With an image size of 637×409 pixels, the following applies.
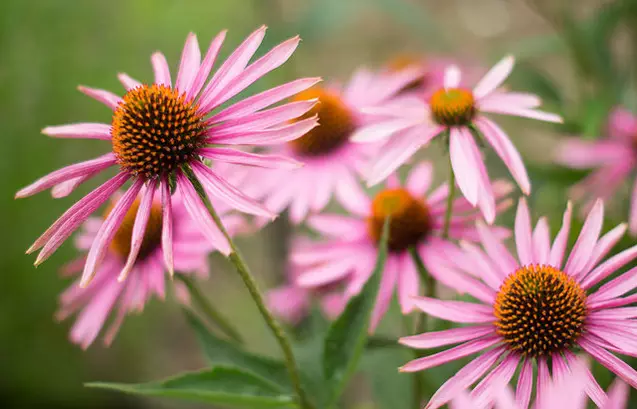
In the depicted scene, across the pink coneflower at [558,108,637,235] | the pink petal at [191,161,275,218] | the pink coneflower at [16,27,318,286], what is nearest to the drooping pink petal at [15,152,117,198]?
the pink coneflower at [16,27,318,286]

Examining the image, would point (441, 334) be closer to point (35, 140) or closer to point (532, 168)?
point (532, 168)

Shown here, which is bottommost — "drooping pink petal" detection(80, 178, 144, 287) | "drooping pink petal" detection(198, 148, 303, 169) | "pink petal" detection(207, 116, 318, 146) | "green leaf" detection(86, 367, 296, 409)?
"green leaf" detection(86, 367, 296, 409)

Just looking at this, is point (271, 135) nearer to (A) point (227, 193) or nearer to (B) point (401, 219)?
(A) point (227, 193)

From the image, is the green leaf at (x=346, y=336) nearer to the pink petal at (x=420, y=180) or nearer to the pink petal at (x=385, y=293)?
the pink petal at (x=385, y=293)

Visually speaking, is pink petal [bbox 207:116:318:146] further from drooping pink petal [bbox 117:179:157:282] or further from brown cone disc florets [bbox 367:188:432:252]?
brown cone disc florets [bbox 367:188:432:252]

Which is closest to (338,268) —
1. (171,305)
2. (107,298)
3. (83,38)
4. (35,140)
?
(107,298)

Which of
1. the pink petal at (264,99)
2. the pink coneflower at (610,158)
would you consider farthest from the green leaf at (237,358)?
the pink coneflower at (610,158)

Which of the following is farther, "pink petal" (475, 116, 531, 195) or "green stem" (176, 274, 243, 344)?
"green stem" (176, 274, 243, 344)
